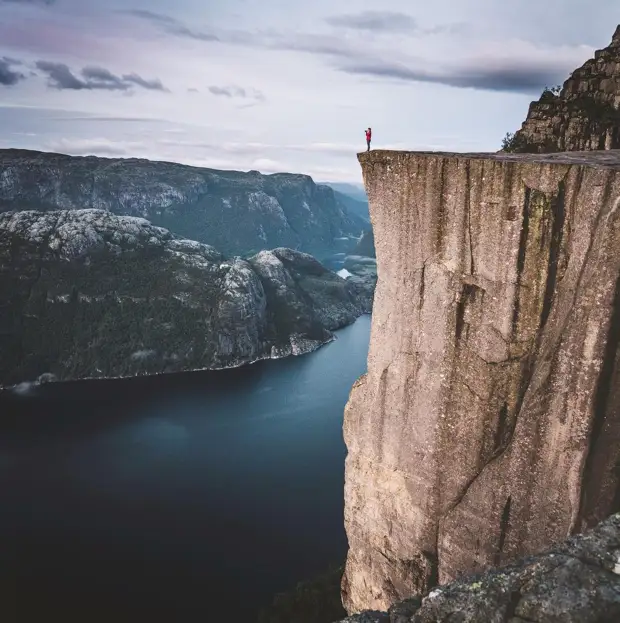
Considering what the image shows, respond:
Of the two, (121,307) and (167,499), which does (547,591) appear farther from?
(121,307)

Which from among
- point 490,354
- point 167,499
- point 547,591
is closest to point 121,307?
point 167,499

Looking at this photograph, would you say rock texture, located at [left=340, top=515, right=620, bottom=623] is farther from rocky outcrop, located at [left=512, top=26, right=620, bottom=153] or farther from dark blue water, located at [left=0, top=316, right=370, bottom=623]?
dark blue water, located at [left=0, top=316, right=370, bottom=623]

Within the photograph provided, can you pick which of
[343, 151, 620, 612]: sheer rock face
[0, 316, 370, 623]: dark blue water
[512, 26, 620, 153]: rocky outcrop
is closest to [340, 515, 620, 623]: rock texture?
[343, 151, 620, 612]: sheer rock face

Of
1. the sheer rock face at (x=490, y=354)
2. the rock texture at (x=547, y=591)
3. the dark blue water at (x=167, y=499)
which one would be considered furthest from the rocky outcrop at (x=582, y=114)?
the dark blue water at (x=167, y=499)

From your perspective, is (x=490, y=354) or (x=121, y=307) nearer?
(x=490, y=354)

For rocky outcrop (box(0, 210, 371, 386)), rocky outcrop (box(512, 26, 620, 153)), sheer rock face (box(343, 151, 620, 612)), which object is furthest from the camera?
rocky outcrop (box(0, 210, 371, 386))

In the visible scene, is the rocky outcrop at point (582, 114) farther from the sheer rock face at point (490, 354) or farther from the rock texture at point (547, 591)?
the rock texture at point (547, 591)

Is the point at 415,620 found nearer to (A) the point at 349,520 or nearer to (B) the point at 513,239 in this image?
(B) the point at 513,239
